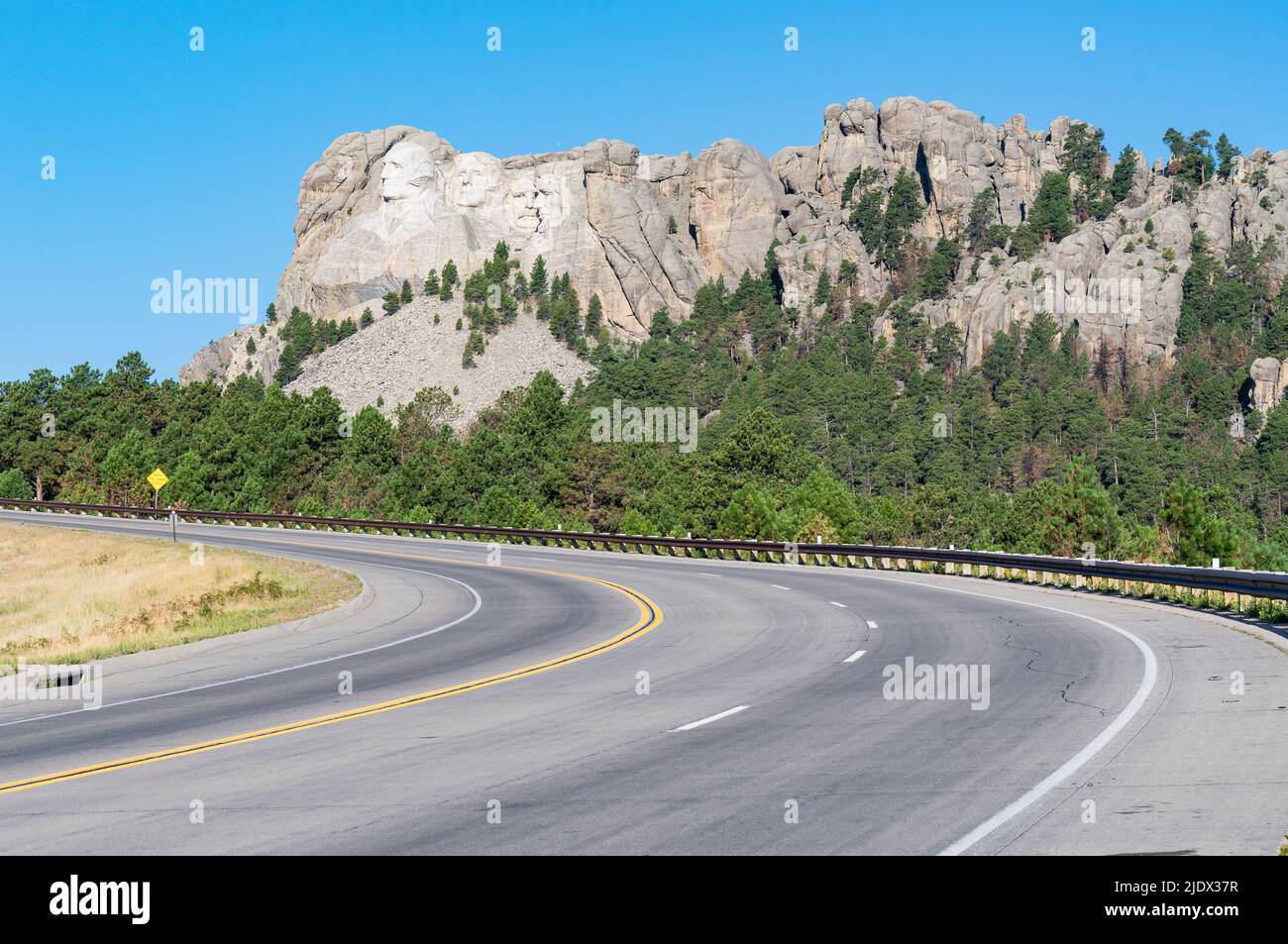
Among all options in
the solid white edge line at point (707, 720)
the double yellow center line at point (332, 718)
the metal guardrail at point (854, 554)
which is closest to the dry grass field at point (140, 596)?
the double yellow center line at point (332, 718)

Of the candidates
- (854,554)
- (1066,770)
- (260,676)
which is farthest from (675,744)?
(854,554)

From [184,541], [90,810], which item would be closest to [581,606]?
[90,810]

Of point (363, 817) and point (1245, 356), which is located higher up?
point (1245, 356)

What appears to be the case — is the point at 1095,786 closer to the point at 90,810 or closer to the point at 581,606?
the point at 90,810

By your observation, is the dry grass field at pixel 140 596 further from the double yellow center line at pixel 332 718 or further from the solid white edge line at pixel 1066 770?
the solid white edge line at pixel 1066 770

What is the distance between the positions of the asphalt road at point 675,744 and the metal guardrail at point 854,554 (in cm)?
137

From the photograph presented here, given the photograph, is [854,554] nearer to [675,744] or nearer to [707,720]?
[707,720]

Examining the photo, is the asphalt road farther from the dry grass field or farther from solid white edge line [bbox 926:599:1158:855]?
the dry grass field

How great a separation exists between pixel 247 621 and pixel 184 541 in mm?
34084

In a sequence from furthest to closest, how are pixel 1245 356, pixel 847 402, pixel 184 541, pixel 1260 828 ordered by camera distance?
1. pixel 1245 356
2. pixel 847 402
3. pixel 184 541
4. pixel 1260 828

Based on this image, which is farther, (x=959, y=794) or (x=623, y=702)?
(x=623, y=702)

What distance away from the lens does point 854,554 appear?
145ft

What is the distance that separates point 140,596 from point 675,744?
1028 inches

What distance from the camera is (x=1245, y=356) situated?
631 feet
